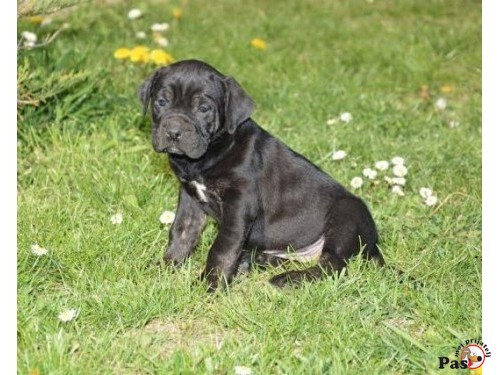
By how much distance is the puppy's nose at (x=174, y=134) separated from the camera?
197 inches

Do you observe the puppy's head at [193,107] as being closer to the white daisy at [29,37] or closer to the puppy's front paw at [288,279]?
the puppy's front paw at [288,279]

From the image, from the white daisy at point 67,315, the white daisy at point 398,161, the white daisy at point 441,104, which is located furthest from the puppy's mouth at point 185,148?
Result: the white daisy at point 441,104

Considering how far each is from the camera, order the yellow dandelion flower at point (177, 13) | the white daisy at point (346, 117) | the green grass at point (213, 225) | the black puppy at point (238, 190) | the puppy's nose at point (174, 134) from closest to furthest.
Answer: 1. the green grass at point (213, 225)
2. the puppy's nose at point (174, 134)
3. the black puppy at point (238, 190)
4. the white daisy at point (346, 117)
5. the yellow dandelion flower at point (177, 13)

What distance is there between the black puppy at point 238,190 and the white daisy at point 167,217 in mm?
238

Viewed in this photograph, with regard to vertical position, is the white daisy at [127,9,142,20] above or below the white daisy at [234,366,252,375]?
below

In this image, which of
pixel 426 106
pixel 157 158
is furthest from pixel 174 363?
pixel 426 106

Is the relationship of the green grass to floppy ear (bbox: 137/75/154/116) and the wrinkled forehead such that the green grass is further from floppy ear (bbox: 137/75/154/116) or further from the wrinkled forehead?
the wrinkled forehead

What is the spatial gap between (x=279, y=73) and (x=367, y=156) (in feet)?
7.63

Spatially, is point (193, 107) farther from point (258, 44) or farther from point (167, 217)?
point (258, 44)

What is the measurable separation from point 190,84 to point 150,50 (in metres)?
4.13

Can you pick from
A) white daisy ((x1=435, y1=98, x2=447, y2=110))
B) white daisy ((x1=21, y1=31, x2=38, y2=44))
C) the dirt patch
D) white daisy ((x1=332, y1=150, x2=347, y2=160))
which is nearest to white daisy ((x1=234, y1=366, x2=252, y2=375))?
the dirt patch

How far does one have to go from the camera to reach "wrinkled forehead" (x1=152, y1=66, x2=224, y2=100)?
5.07 metres

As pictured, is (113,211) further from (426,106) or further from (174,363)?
(426,106)

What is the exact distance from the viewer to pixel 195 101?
5082 millimetres
